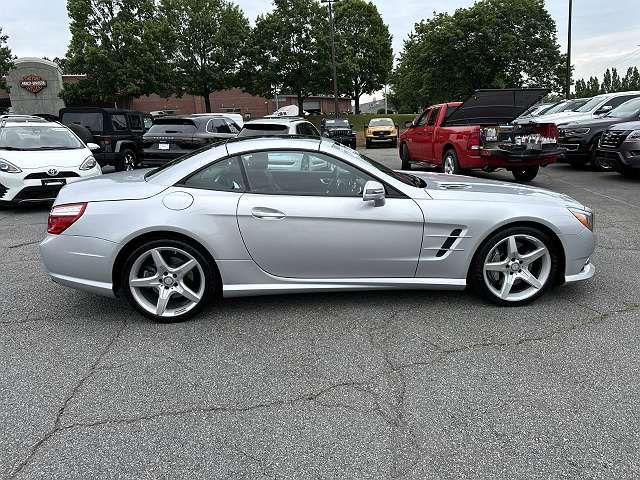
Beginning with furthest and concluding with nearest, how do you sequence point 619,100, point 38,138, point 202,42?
point 202,42 → point 619,100 → point 38,138

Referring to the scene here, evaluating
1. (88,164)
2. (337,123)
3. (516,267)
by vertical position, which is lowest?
(516,267)

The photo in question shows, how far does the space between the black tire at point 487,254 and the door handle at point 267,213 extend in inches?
62.8

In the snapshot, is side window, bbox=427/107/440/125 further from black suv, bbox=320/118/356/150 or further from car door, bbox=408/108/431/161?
black suv, bbox=320/118/356/150

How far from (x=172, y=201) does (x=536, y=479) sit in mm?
2948

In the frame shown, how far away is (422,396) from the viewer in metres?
A: 2.85

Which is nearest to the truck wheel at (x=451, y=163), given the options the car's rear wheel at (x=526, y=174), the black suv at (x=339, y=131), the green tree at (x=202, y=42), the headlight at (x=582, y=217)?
the car's rear wheel at (x=526, y=174)

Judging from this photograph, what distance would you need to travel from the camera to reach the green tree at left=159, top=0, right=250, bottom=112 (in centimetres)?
3569

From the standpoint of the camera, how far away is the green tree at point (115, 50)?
32094mm

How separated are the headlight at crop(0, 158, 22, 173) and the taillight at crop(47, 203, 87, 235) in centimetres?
553

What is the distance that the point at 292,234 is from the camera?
12.4 feet

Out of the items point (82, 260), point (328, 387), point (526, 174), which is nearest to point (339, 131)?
point (526, 174)

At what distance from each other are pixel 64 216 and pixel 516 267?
3577 mm

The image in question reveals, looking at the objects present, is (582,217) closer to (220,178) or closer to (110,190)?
(220,178)

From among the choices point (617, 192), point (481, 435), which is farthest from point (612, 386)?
point (617, 192)
